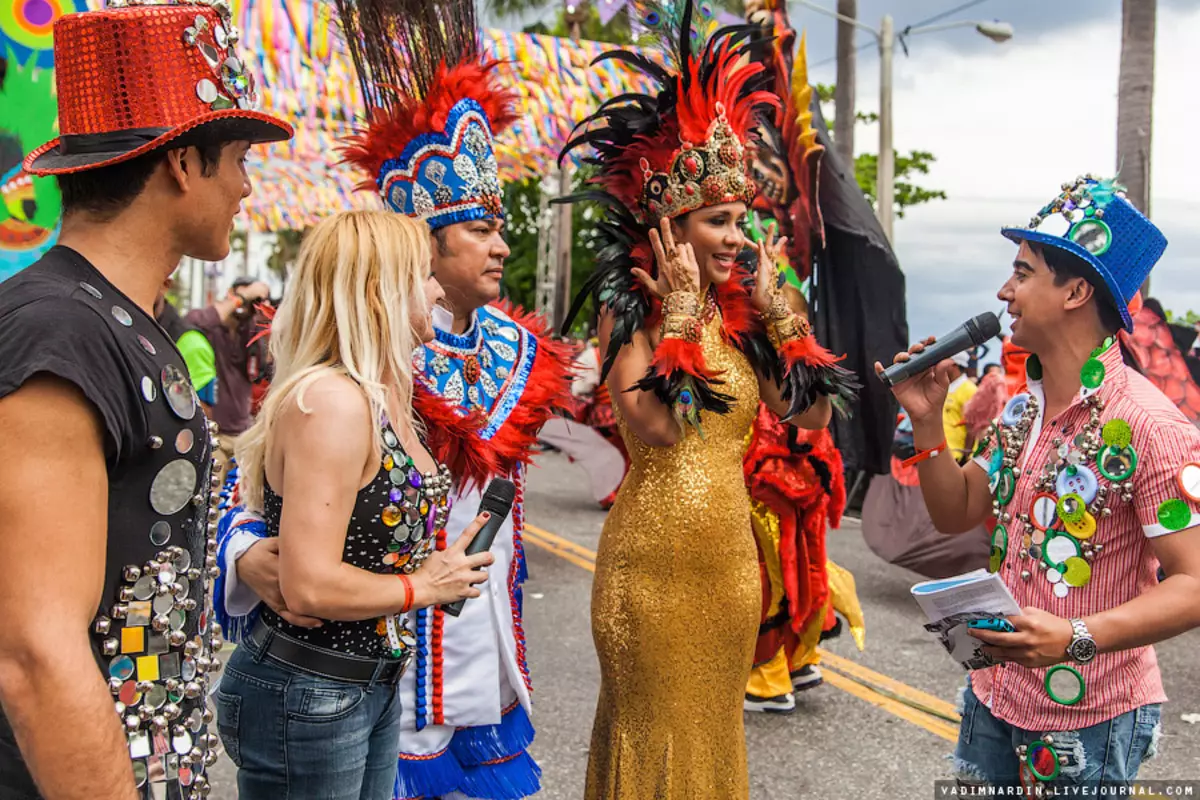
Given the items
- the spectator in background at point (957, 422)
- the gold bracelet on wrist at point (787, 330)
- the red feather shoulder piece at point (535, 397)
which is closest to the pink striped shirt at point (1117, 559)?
the gold bracelet on wrist at point (787, 330)

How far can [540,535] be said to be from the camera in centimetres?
901

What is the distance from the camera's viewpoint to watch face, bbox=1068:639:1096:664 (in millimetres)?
2180

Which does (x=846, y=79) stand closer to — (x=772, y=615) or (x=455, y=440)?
(x=772, y=615)

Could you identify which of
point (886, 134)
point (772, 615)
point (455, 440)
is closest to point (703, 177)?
point (455, 440)

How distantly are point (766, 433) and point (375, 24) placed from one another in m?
2.47

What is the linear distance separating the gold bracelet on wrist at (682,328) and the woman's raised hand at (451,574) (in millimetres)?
784

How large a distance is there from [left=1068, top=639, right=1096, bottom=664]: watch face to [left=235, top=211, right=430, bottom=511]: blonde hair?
149cm

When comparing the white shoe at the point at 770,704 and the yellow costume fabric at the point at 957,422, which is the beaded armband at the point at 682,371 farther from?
the yellow costume fabric at the point at 957,422

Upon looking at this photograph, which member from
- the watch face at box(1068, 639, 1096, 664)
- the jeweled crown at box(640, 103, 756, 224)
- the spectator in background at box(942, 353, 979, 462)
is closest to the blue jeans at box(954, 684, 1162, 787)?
the watch face at box(1068, 639, 1096, 664)

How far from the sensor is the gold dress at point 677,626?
9.21 feet

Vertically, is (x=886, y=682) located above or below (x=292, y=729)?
below

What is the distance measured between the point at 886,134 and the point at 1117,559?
1434 cm

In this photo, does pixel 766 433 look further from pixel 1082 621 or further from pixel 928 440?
pixel 1082 621

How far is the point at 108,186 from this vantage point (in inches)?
60.2
